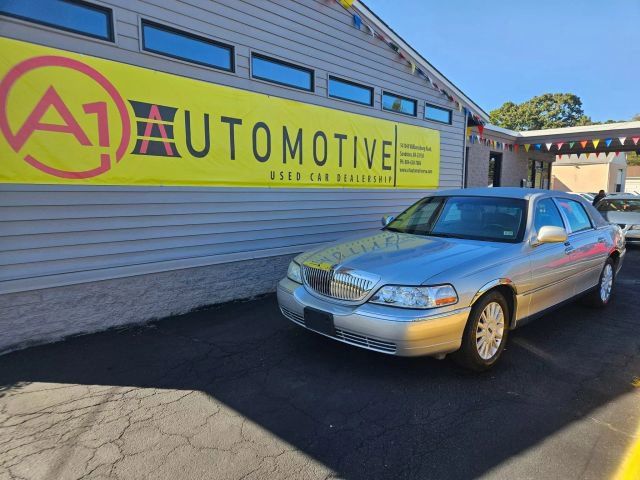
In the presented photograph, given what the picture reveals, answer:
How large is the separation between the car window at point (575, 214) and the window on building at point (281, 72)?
4030 millimetres

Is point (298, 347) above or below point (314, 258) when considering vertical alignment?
below

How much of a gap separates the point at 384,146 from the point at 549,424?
5871 millimetres

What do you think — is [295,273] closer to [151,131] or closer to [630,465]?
[151,131]

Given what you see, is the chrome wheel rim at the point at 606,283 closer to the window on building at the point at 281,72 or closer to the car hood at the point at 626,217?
the window on building at the point at 281,72

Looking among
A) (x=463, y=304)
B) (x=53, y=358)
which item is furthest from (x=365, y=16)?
(x=53, y=358)

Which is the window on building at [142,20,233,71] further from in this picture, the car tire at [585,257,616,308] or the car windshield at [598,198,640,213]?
the car windshield at [598,198,640,213]

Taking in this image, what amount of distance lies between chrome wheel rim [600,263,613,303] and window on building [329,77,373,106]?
4.70 m

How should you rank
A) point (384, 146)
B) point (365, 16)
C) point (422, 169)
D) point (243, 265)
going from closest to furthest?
1. point (243, 265)
2. point (365, 16)
3. point (384, 146)
4. point (422, 169)

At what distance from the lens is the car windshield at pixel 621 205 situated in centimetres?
1092

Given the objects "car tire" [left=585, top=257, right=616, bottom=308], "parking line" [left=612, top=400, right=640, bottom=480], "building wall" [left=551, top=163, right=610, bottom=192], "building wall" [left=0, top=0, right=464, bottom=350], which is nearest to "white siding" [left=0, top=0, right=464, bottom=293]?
"building wall" [left=0, top=0, right=464, bottom=350]

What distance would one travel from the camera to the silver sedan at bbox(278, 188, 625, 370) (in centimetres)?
314

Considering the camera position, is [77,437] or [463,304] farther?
[463,304]

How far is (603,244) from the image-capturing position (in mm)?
5148

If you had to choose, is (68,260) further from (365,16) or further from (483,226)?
(365,16)
